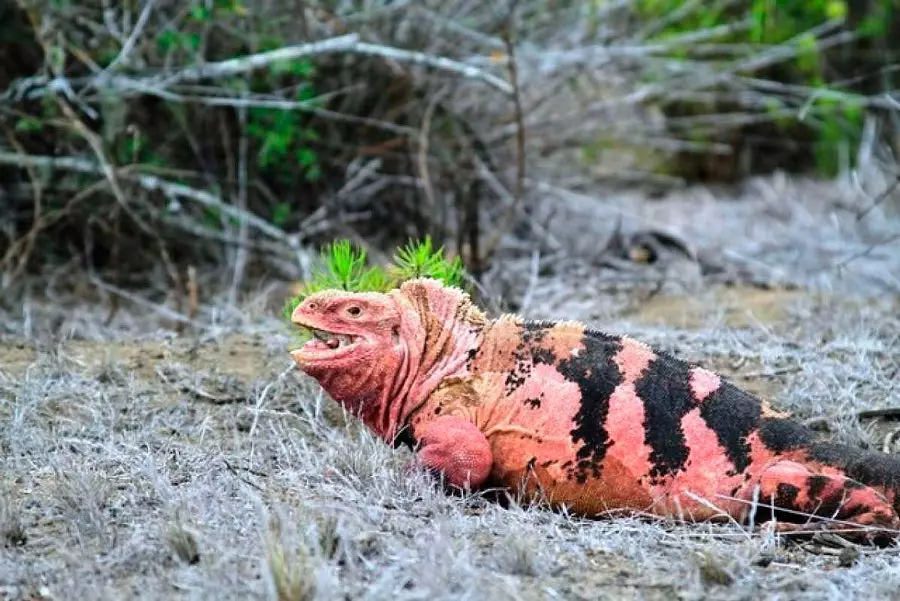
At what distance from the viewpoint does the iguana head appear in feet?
11.9

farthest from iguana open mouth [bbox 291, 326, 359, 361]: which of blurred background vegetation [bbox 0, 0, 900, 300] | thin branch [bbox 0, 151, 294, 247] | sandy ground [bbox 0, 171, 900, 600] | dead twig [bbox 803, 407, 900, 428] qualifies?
thin branch [bbox 0, 151, 294, 247]

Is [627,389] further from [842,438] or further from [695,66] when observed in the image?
[695,66]

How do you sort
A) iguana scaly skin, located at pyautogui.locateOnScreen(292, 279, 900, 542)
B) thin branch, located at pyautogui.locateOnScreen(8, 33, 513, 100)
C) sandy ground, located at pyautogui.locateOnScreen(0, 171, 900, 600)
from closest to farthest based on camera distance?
sandy ground, located at pyautogui.locateOnScreen(0, 171, 900, 600)
iguana scaly skin, located at pyautogui.locateOnScreen(292, 279, 900, 542)
thin branch, located at pyautogui.locateOnScreen(8, 33, 513, 100)

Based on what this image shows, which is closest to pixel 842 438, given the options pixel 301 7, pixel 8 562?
pixel 8 562

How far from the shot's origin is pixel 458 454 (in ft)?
11.5

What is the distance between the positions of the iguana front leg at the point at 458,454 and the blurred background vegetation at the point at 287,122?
3.04m

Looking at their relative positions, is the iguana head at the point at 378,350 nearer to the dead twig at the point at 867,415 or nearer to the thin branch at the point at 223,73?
the dead twig at the point at 867,415

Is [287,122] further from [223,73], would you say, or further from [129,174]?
[129,174]

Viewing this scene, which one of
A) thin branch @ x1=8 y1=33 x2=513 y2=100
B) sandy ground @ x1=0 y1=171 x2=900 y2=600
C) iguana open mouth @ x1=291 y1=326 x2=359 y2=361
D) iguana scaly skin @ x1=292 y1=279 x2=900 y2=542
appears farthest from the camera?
thin branch @ x1=8 y1=33 x2=513 y2=100

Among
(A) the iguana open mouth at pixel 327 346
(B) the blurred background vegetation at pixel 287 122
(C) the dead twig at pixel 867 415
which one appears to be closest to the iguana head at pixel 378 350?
(A) the iguana open mouth at pixel 327 346

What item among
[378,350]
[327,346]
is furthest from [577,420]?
[327,346]

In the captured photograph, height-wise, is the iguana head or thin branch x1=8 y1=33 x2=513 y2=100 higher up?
thin branch x1=8 y1=33 x2=513 y2=100

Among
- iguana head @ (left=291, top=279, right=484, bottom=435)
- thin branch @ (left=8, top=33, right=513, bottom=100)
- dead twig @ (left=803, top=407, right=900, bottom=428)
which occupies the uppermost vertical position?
thin branch @ (left=8, top=33, right=513, bottom=100)

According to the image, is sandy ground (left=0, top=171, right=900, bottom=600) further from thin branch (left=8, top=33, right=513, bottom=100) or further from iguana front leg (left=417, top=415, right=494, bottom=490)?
thin branch (left=8, top=33, right=513, bottom=100)
